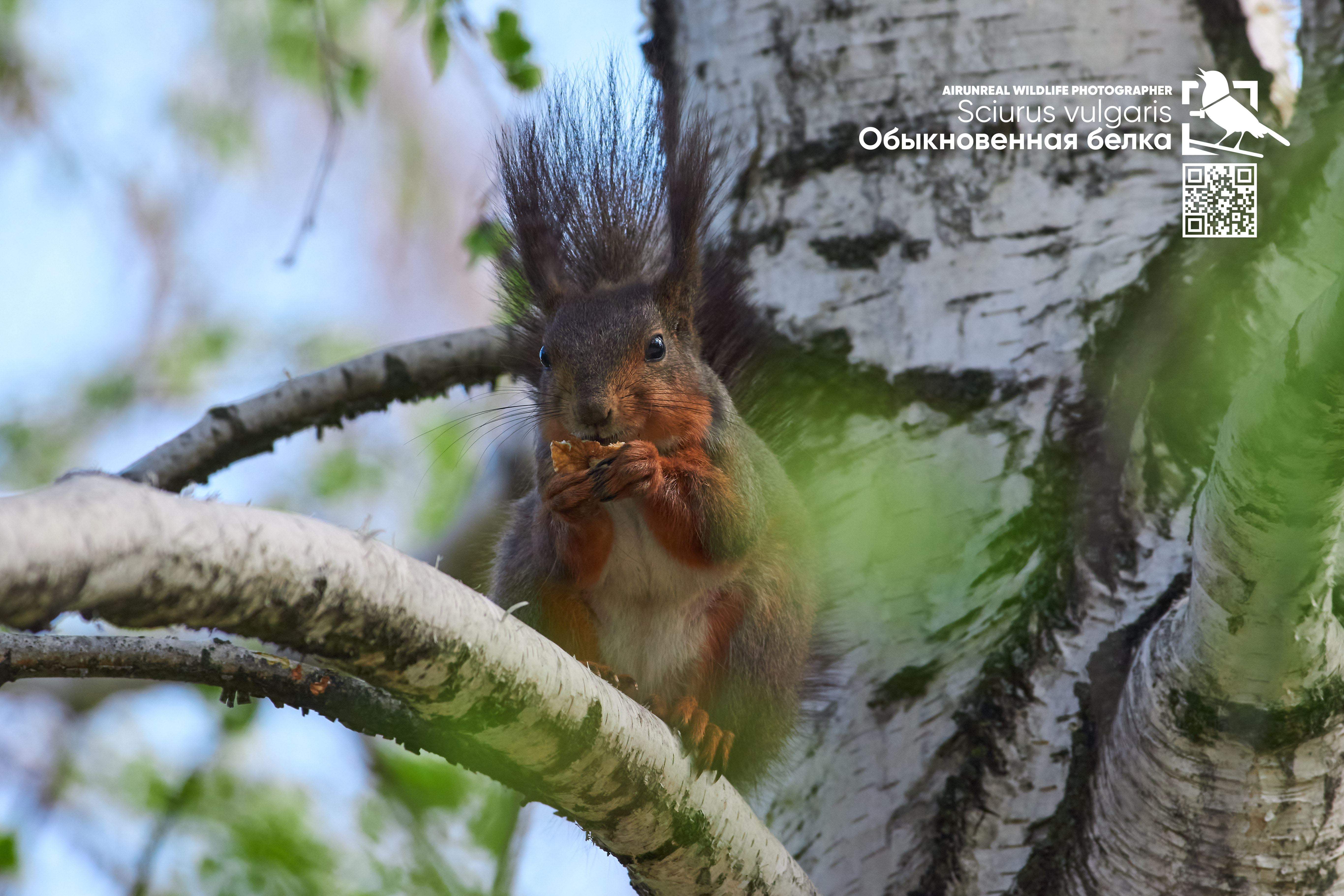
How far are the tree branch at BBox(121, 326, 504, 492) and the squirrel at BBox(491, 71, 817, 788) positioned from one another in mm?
91

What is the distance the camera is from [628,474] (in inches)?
68.1

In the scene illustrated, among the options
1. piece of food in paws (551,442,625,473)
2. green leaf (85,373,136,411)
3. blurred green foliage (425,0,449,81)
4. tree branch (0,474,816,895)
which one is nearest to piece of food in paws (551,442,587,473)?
piece of food in paws (551,442,625,473)

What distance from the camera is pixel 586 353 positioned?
6.53 ft

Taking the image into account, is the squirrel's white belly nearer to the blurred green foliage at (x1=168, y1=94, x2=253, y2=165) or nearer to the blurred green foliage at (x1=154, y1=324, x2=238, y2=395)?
the blurred green foliage at (x1=154, y1=324, x2=238, y2=395)

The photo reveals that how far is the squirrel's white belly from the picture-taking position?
6.15 feet

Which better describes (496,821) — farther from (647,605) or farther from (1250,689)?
(1250,689)

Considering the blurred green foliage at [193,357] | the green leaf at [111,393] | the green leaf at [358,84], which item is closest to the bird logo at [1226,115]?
the green leaf at [358,84]

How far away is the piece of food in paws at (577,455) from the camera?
1.78 metres

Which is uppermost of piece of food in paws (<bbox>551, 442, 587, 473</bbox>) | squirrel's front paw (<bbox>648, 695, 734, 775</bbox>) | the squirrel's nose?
the squirrel's nose

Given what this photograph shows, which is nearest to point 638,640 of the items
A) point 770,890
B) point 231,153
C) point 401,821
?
point 770,890

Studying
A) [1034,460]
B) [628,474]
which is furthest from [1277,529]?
[628,474]

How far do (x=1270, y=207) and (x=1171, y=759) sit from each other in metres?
0.89

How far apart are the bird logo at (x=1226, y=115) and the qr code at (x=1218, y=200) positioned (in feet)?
0.15

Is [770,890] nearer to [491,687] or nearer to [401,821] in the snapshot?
[491,687]
